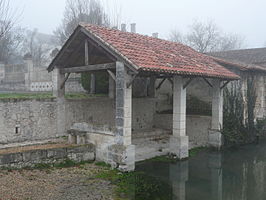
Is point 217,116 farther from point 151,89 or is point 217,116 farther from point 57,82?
point 57,82

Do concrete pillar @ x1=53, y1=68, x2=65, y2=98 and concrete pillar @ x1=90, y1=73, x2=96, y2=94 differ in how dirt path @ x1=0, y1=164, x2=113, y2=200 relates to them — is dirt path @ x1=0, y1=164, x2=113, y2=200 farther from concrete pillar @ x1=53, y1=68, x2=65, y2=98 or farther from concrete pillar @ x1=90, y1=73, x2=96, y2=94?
concrete pillar @ x1=90, y1=73, x2=96, y2=94

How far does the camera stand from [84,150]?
9133 mm

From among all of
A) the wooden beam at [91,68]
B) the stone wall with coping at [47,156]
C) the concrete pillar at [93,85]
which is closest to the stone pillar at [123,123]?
the wooden beam at [91,68]

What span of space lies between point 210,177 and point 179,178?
1117mm

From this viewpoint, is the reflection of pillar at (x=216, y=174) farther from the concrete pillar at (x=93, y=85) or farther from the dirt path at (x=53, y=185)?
the concrete pillar at (x=93, y=85)

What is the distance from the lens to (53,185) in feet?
22.6

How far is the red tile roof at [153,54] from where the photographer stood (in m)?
8.32

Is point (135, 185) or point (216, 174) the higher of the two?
point (135, 185)

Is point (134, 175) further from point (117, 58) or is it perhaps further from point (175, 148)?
point (117, 58)

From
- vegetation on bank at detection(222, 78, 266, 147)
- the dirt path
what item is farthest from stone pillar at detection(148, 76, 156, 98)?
the dirt path

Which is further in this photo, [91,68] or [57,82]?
[57,82]

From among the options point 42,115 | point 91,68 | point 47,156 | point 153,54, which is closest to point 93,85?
point 42,115

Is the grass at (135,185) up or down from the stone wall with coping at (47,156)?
down

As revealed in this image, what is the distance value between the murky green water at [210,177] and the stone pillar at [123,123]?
910 millimetres
